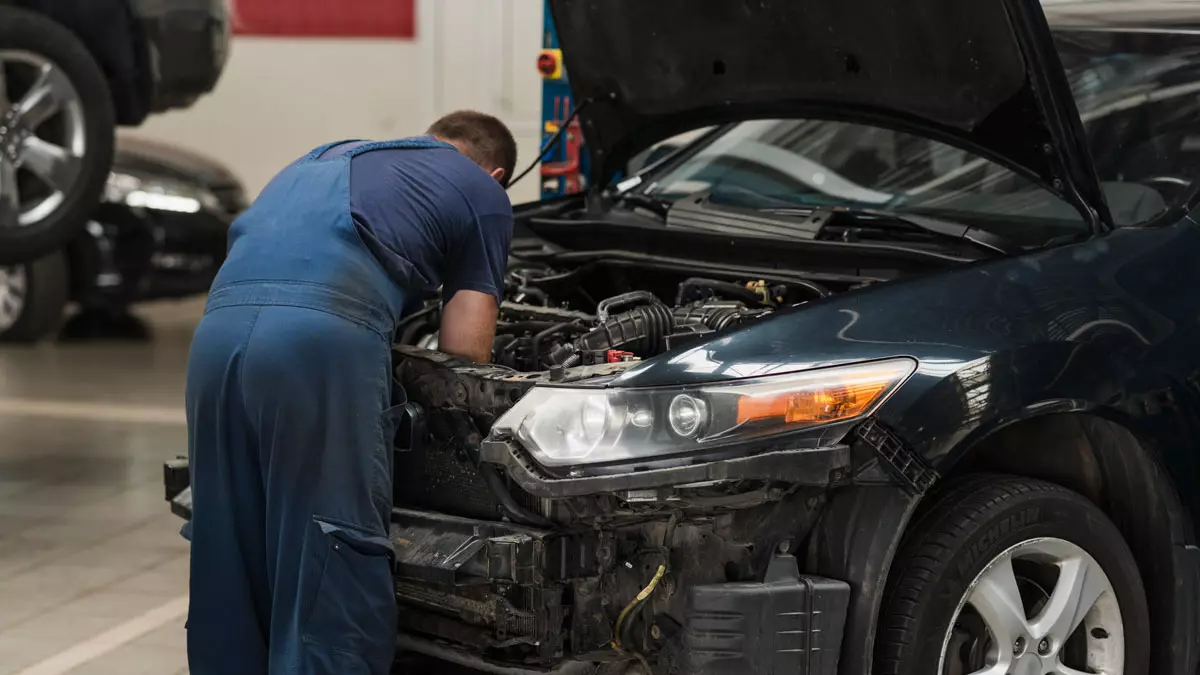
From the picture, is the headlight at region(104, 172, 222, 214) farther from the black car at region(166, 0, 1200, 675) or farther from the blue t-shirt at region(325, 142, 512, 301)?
the blue t-shirt at region(325, 142, 512, 301)

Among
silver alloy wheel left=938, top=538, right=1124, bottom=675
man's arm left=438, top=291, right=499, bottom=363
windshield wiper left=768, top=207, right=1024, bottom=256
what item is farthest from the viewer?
windshield wiper left=768, top=207, right=1024, bottom=256

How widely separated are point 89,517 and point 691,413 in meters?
3.59

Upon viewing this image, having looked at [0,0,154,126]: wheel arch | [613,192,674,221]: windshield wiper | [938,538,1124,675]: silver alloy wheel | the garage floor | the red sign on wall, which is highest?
the red sign on wall

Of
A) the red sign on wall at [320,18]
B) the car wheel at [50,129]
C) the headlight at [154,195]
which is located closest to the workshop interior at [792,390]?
the car wheel at [50,129]

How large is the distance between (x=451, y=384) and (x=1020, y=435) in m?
1.16

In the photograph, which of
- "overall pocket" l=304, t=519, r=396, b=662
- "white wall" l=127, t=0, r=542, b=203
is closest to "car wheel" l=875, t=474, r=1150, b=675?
"overall pocket" l=304, t=519, r=396, b=662

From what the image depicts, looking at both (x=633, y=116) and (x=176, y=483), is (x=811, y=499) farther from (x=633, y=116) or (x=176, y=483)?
(x=633, y=116)

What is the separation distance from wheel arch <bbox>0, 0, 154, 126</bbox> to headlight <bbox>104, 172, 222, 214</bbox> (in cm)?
273

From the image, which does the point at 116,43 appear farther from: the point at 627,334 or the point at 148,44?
the point at 627,334

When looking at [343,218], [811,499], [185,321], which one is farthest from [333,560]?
[185,321]

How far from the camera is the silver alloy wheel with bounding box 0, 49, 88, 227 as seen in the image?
632 cm

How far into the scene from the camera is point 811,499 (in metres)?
2.92

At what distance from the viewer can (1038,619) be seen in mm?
3164

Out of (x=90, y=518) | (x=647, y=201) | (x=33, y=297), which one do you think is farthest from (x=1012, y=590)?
(x=33, y=297)
